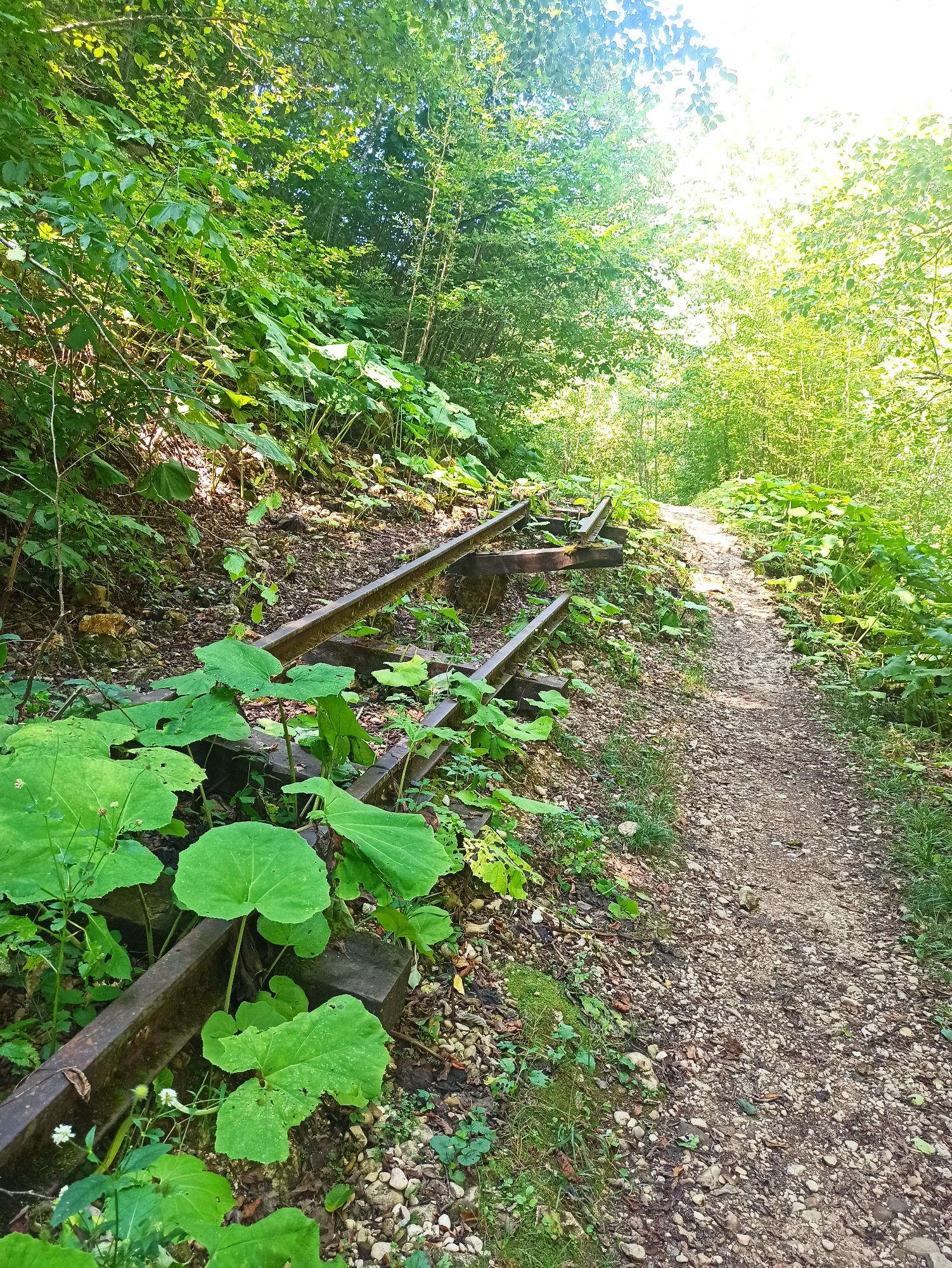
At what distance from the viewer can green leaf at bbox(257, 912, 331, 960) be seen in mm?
1878

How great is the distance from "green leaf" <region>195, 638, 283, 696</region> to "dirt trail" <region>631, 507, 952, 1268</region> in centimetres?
193

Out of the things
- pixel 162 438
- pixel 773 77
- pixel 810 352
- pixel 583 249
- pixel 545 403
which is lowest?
pixel 162 438

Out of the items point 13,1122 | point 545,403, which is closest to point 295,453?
point 13,1122

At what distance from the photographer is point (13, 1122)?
4.17 ft

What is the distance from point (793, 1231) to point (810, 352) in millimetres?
16707

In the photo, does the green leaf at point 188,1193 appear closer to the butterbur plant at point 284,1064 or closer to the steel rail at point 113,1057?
the butterbur plant at point 284,1064

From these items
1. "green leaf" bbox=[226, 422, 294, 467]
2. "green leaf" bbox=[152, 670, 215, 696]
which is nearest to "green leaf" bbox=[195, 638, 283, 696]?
"green leaf" bbox=[152, 670, 215, 696]

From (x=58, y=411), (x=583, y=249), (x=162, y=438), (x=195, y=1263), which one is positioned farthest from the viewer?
(x=583, y=249)

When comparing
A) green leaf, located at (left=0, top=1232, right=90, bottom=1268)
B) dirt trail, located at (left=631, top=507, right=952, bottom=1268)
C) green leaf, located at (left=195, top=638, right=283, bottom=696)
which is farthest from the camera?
green leaf, located at (left=195, top=638, right=283, bottom=696)

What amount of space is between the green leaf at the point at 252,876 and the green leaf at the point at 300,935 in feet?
0.64

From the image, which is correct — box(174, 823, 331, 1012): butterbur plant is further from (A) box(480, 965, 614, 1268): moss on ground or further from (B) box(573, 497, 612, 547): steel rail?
(B) box(573, 497, 612, 547): steel rail

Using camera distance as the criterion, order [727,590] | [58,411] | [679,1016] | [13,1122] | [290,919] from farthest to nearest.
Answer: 1. [727,590]
2. [58,411]
3. [679,1016]
4. [290,919]
5. [13,1122]

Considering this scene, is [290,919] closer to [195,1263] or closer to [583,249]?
[195,1263]

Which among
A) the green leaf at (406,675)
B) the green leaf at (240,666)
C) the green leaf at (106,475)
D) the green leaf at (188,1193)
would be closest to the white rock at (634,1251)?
the green leaf at (188,1193)
